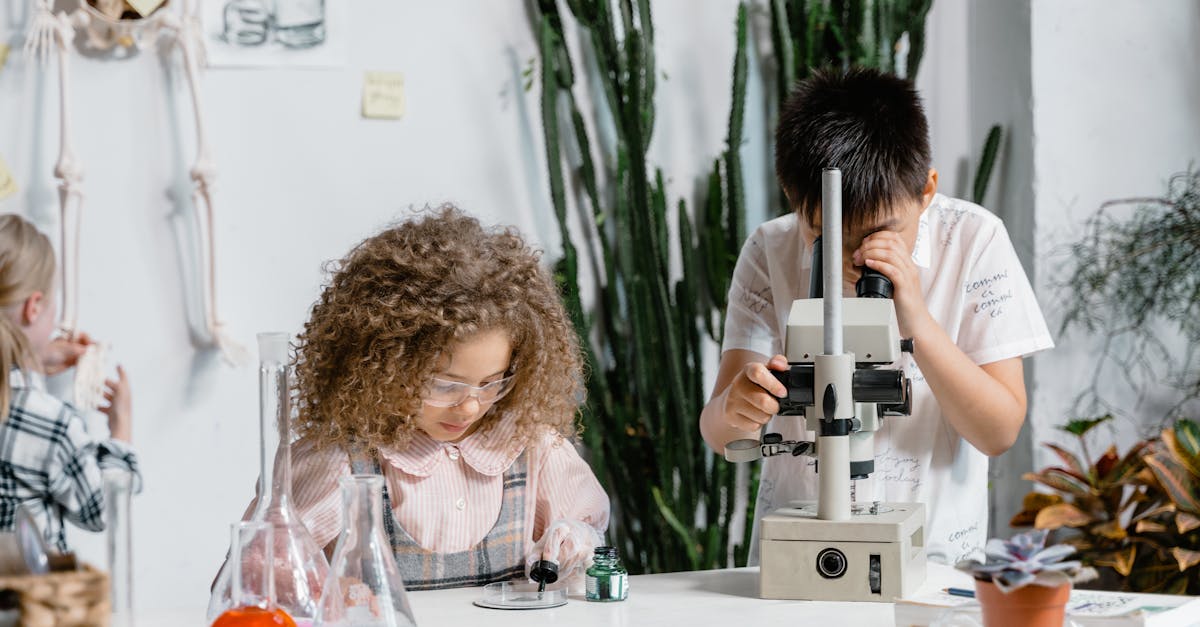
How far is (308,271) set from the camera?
102 inches

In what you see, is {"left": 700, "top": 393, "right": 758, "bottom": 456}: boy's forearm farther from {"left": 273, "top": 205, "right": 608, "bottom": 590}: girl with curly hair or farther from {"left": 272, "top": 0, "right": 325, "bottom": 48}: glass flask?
{"left": 272, "top": 0, "right": 325, "bottom": 48}: glass flask

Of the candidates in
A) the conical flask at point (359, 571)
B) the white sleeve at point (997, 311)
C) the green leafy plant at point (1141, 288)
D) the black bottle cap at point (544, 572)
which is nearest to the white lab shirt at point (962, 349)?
the white sleeve at point (997, 311)

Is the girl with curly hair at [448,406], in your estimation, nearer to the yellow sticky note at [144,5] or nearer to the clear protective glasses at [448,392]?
the clear protective glasses at [448,392]

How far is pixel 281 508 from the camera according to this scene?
3.85 ft

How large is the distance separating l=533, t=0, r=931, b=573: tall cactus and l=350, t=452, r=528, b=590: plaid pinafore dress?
3.46 ft

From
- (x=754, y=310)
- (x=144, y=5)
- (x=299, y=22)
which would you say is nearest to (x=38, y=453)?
(x=754, y=310)

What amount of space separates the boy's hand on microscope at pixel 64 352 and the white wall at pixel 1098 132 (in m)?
1.99

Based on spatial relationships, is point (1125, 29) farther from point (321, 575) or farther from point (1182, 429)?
point (321, 575)

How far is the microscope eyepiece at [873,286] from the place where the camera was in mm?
1448

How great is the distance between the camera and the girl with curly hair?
152 centimetres

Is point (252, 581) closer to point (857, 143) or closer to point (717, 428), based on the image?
point (717, 428)

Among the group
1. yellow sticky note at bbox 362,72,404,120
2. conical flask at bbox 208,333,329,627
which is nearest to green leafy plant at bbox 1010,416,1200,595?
yellow sticky note at bbox 362,72,404,120

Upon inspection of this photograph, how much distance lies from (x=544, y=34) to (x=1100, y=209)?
127cm

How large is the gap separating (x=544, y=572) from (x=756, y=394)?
0.32 metres
